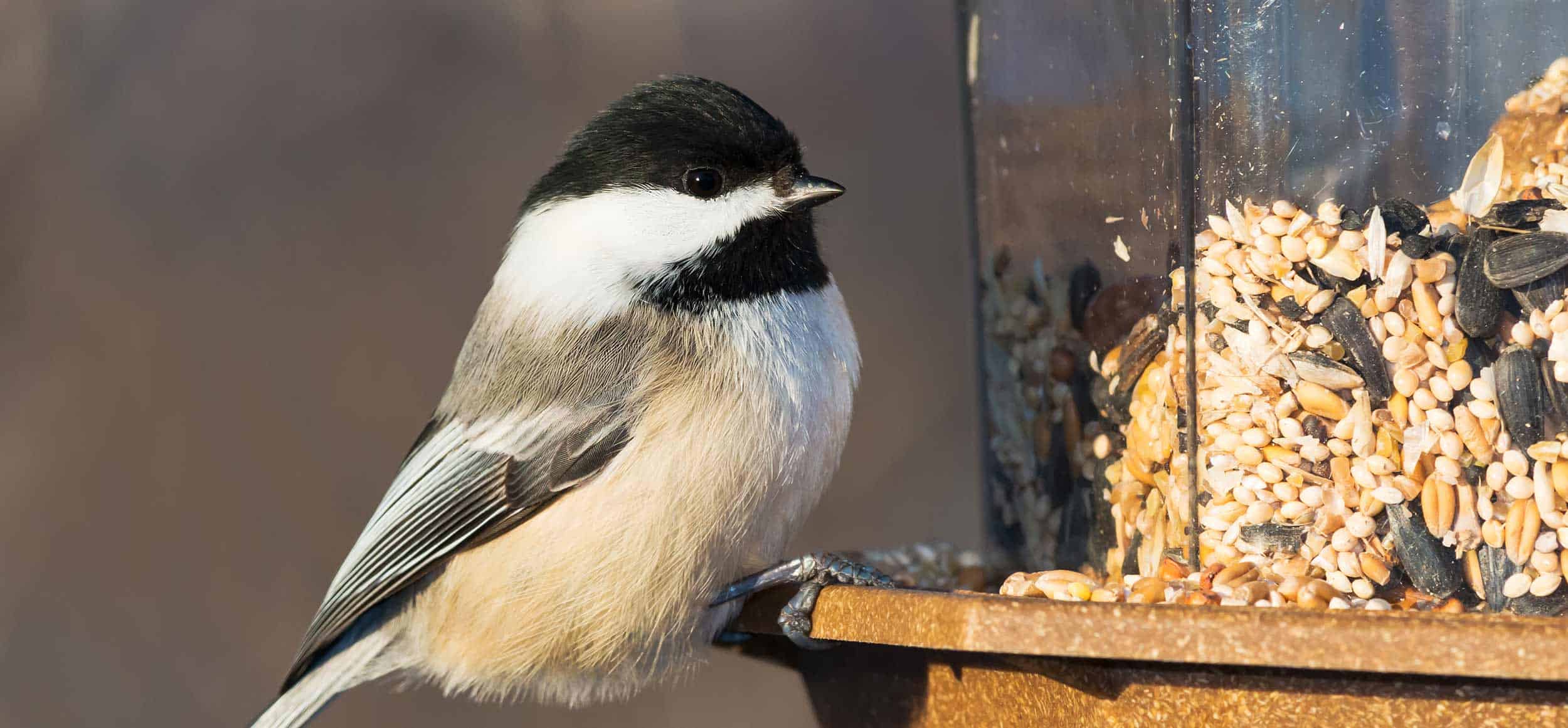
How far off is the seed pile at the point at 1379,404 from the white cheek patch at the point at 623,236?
82cm

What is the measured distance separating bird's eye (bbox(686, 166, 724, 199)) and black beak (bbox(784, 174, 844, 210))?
0.13 meters

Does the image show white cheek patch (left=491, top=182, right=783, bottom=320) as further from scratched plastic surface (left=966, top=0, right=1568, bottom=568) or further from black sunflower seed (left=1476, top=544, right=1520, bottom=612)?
black sunflower seed (left=1476, top=544, right=1520, bottom=612)

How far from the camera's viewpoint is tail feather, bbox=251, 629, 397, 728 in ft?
8.37

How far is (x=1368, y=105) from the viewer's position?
5.80 ft

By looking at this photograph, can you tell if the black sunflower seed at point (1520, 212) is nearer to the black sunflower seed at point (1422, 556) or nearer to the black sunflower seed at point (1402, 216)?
the black sunflower seed at point (1402, 216)

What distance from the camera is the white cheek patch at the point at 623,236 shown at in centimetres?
241

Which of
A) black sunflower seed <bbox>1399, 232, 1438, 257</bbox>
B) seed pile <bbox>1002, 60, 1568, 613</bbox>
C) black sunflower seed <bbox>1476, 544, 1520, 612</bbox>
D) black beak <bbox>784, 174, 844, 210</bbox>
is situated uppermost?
black beak <bbox>784, 174, 844, 210</bbox>

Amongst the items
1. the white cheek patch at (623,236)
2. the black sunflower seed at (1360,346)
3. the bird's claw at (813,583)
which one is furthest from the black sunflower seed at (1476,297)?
the white cheek patch at (623,236)

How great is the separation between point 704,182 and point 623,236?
178mm

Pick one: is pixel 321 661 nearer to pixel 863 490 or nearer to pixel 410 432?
pixel 410 432

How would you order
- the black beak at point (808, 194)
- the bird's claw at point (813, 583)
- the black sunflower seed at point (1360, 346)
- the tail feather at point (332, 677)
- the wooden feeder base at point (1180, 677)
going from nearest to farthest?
1. the wooden feeder base at point (1180, 677)
2. the black sunflower seed at point (1360, 346)
3. the bird's claw at point (813, 583)
4. the black beak at point (808, 194)
5. the tail feather at point (332, 677)

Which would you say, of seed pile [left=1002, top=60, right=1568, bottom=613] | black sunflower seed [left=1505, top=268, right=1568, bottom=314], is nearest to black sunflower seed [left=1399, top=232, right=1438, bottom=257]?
seed pile [left=1002, top=60, right=1568, bottom=613]

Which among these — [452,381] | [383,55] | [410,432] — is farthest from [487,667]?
[383,55]

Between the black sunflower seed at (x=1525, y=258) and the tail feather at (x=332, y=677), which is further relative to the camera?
the tail feather at (x=332, y=677)
